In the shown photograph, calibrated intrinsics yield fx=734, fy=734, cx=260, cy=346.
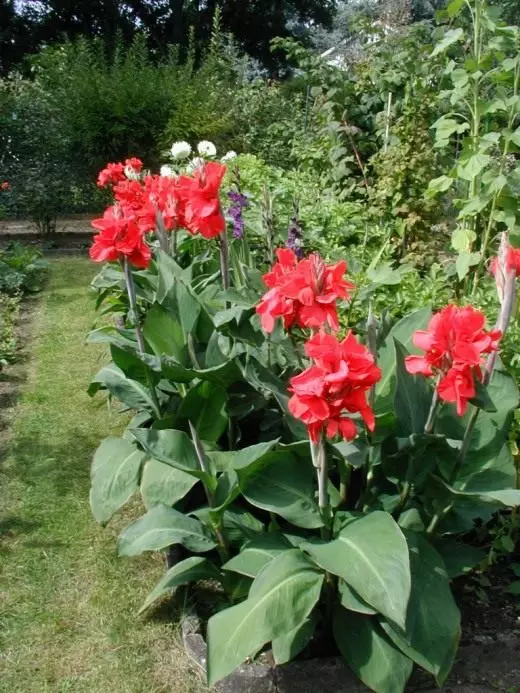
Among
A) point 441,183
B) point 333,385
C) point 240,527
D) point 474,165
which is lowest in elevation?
point 240,527

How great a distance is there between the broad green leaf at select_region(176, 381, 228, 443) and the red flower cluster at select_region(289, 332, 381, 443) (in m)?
0.96

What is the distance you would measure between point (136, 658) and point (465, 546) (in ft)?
3.62

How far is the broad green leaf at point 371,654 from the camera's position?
194 centimetres

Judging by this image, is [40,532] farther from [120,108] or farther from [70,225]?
[120,108]

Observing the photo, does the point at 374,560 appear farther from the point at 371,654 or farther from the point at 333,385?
the point at 333,385

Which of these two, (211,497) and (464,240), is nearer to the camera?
(211,497)

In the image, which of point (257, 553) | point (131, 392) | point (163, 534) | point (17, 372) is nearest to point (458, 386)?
point (257, 553)

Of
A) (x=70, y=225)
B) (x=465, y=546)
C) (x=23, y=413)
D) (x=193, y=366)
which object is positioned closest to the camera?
(x=465, y=546)

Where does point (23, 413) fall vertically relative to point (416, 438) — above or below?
below

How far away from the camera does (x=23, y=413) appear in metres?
4.40

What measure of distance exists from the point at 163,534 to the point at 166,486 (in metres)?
0.25

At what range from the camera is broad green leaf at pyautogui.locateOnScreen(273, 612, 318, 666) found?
6.57ft

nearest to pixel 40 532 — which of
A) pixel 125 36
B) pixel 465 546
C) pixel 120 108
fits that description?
pixel 465 546

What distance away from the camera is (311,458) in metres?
2.19
